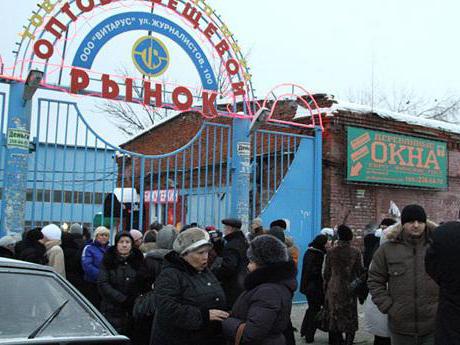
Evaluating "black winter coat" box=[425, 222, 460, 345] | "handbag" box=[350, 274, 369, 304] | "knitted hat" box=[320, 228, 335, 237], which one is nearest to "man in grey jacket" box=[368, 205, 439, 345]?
"black winter coat" box=[425, 222, 460, 345]

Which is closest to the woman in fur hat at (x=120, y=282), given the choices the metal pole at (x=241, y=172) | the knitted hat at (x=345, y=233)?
the knitted hat at (x=345, y=233)

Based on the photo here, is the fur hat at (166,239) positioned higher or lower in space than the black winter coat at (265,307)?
higher

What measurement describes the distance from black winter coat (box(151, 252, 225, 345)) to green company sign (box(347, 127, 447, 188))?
7.47 meters

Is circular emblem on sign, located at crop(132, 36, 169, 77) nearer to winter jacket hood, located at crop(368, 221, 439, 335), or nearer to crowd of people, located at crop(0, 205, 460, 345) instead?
crowd of people, located at crop(0, 205, 460, 345)

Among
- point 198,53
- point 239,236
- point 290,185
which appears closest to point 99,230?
point 239,236

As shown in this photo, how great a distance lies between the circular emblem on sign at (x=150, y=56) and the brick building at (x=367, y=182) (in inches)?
139

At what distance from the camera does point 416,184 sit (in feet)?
40.0

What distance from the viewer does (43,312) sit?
10.5 ft

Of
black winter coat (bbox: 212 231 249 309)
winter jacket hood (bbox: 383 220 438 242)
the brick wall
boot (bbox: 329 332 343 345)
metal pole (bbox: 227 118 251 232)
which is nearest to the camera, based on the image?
winter jacket hood (bbox: 383 220 438 242)

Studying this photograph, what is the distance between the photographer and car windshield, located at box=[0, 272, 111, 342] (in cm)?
303

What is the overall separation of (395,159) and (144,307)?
8.16 metres

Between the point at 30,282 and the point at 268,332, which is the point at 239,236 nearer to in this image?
the point at 268,332

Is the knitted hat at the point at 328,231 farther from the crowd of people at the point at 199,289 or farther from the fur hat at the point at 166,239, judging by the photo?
the fur hat at the point at 166,239

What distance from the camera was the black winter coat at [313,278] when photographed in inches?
307
